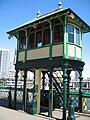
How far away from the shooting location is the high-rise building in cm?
16300

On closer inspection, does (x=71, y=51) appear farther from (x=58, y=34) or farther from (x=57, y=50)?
(x=58, y=34)

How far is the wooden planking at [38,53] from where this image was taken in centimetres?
1213

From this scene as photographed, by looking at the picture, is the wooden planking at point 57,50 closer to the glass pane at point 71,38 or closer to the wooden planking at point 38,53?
the wooden planking at point 38,53

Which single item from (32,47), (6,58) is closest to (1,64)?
(6,58)

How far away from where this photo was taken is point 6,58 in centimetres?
16925

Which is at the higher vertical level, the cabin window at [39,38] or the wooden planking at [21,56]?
the cabin window at [39,38]

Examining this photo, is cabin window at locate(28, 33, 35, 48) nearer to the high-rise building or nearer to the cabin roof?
the cabin roof

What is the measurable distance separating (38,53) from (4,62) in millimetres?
161654

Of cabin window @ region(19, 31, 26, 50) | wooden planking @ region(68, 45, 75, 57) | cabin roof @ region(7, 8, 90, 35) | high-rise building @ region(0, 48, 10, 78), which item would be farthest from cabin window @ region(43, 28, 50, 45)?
high-rise building @ region(0, 48, 10, 78)

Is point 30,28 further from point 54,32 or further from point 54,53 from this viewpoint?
point 54,53

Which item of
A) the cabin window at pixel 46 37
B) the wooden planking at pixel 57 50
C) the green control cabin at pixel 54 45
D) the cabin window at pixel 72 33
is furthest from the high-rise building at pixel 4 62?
the cabin window at pixel 72 33

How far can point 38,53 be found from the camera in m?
12.7

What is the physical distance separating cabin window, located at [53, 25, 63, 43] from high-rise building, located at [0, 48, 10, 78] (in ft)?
503

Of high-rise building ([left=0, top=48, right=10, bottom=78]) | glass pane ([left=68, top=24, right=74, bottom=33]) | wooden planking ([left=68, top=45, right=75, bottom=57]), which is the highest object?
high-rise building ([left=0, top=48, right=10, bottom=78])
